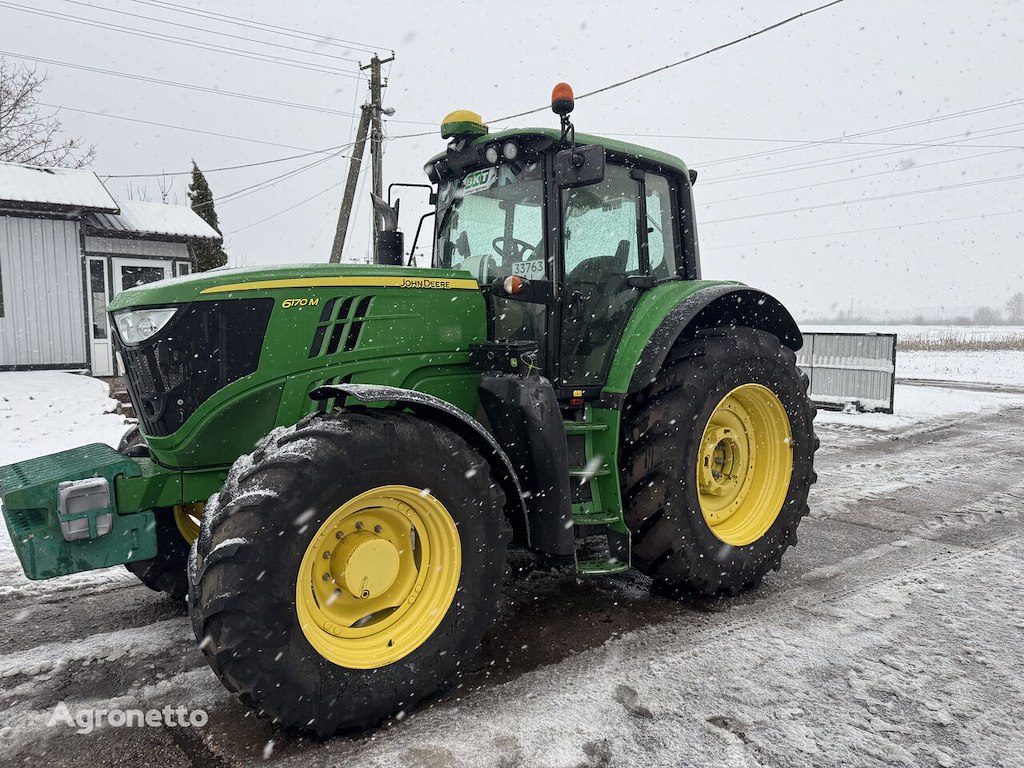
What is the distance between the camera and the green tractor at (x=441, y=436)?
2410 mm

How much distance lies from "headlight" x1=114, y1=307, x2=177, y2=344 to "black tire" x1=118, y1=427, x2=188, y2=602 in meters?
0.62

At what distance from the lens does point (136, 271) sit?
1398 cm

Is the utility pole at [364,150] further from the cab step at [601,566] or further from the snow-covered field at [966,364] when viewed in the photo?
the cab step at [601,566]

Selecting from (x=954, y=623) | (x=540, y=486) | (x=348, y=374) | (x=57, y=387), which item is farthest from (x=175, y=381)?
(x=57, y=387)

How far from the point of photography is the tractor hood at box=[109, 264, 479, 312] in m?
2.85

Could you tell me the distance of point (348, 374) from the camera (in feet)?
10.2

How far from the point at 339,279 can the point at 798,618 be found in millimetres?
2697

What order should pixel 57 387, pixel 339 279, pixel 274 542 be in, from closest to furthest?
pixel 274 542 → pixel 339 279 → pixel 57 387

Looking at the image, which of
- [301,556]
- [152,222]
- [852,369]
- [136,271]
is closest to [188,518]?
[301,556]

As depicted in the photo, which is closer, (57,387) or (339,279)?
(339,279)

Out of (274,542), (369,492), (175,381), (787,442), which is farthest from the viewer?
(787,442)

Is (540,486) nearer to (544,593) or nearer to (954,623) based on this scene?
(544,593)
